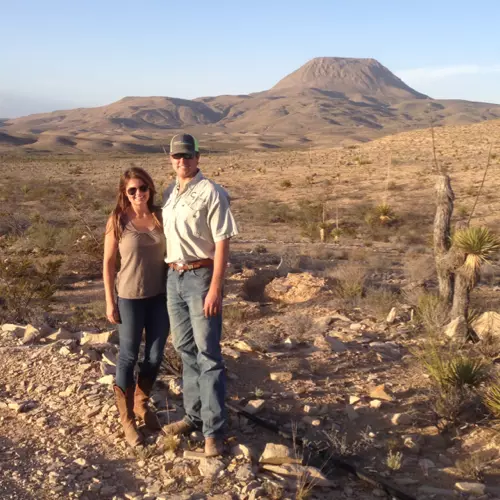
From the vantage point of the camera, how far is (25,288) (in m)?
9.44

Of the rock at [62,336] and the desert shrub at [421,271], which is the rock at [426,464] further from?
the desert shrub at [421,271]

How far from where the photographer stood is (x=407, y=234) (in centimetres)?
1756

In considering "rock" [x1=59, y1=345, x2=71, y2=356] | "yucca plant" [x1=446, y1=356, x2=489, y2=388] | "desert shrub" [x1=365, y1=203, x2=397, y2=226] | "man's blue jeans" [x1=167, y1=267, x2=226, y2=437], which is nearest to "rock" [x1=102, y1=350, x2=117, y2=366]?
"rock" [x1=59, y1=345, x2=71, y2=356]

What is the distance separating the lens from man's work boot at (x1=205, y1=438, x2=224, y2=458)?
12.8 ft

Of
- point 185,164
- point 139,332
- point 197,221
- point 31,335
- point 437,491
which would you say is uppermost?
point 185,164

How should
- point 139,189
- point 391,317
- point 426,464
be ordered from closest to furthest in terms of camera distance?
point 139,189
point 426,464
point 391,317

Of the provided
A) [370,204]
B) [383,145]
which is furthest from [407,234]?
[383,145]

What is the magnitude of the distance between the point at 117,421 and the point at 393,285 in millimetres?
6255

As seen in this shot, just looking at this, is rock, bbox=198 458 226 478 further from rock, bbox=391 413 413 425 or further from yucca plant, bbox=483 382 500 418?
yucca plant, bbox=483 382 500 418

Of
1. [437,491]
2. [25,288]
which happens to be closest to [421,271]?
[437,491]

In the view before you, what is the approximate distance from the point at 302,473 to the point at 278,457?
0.21m

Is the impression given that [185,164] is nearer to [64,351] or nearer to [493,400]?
[64,351]

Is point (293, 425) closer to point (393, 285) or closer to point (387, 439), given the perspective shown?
point (387, 439)

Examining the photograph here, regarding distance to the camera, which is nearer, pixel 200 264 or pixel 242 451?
pixel 200 264
